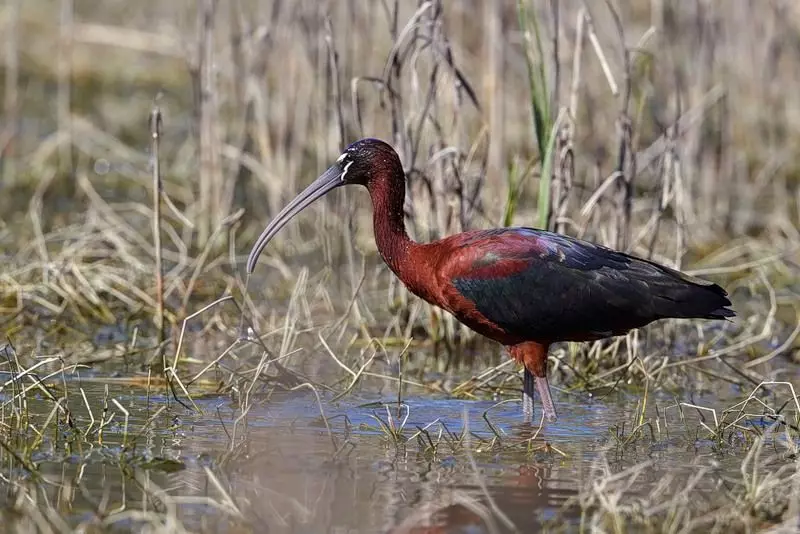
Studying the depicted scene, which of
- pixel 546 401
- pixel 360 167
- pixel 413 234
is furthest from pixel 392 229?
pixel 413 234

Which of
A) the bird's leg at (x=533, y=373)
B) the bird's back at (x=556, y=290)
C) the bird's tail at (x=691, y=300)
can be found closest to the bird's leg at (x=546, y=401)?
the bird's leg at (x=533, y=373)

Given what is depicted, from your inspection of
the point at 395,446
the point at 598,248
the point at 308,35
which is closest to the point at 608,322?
the point at 598,248

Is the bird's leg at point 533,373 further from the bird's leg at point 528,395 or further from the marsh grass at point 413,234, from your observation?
the marsh grass at point 413,234

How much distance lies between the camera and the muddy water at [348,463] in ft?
16.2

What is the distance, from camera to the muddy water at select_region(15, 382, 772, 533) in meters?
4.93

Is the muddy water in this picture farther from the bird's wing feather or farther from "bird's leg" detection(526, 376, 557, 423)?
the bird's wing feather

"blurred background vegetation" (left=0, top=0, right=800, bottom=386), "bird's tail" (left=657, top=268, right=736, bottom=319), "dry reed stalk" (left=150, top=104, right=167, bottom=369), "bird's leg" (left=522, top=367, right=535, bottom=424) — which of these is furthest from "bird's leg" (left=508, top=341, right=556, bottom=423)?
"dry reed stalk" (left=150, top=104, right=167, bottom=369)

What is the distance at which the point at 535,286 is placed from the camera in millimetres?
6465

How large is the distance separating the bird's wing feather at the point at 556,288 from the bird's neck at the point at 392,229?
0.69ft

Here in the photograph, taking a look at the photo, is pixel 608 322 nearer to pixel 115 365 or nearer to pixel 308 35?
pixel 115 365

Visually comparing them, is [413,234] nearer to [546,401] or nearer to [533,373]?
[533,373]

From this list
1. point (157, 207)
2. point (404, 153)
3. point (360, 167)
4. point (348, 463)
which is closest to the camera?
point (348, 463)

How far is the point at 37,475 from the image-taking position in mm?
5219

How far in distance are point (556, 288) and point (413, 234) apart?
1602 millimetres
